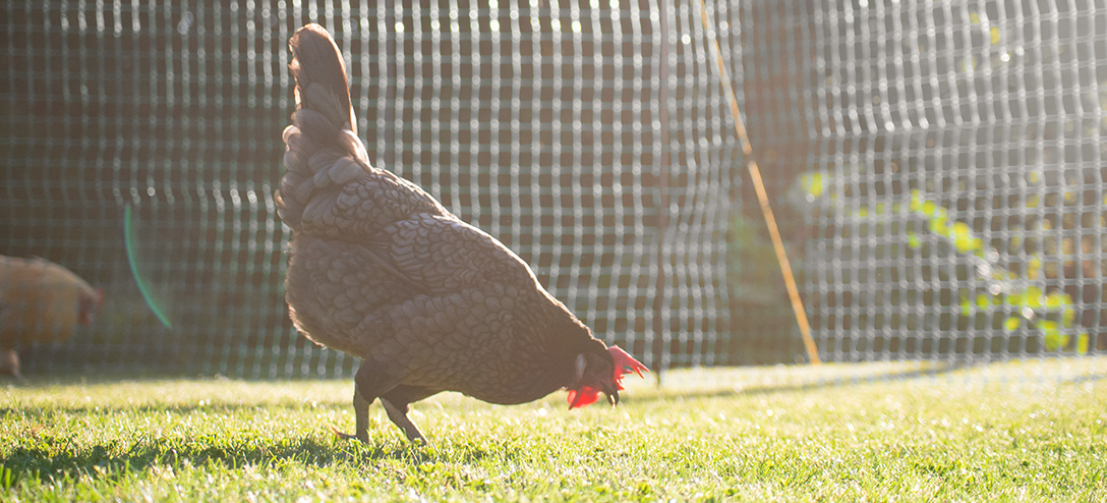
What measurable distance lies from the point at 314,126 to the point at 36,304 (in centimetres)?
340

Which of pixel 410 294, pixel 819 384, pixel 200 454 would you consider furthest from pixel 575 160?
pixel 200 454

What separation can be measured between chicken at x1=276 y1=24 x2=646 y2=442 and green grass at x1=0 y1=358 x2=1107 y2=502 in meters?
0.22

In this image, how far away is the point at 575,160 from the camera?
766cm

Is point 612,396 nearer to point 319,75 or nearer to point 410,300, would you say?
point 410,300

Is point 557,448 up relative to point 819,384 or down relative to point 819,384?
up

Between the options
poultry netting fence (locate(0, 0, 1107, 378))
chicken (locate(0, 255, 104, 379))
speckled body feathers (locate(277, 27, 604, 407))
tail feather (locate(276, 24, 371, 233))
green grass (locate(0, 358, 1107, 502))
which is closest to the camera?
green grass (locate(0, 358, 1107, 502))

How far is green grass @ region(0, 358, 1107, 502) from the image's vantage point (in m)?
1.93

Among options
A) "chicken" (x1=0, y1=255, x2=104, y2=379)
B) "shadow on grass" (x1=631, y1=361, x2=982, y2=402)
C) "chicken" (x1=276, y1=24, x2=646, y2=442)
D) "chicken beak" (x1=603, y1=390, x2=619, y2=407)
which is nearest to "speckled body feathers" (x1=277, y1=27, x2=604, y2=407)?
"chicken" (x1=276, y1=24, x2=646, y2=442)

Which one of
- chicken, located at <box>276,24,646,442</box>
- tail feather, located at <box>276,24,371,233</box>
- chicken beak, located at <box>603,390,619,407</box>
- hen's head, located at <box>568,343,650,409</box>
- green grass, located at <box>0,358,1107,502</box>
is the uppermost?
tail feather, located at <box>276,24,371,233</box>

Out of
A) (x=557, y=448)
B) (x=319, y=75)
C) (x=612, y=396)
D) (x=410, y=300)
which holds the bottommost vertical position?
(x=557, y=448)

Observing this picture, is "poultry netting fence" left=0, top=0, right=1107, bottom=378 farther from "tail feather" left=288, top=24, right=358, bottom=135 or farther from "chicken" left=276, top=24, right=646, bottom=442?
"chicken" left=276, top=24, right=646, bottom=442

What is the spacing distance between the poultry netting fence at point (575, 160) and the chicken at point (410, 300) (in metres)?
3.30

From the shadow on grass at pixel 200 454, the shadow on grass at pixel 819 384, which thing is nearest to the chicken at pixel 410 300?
the shadow on grass at pixel 200 454

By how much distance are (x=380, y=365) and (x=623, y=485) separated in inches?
35.9
